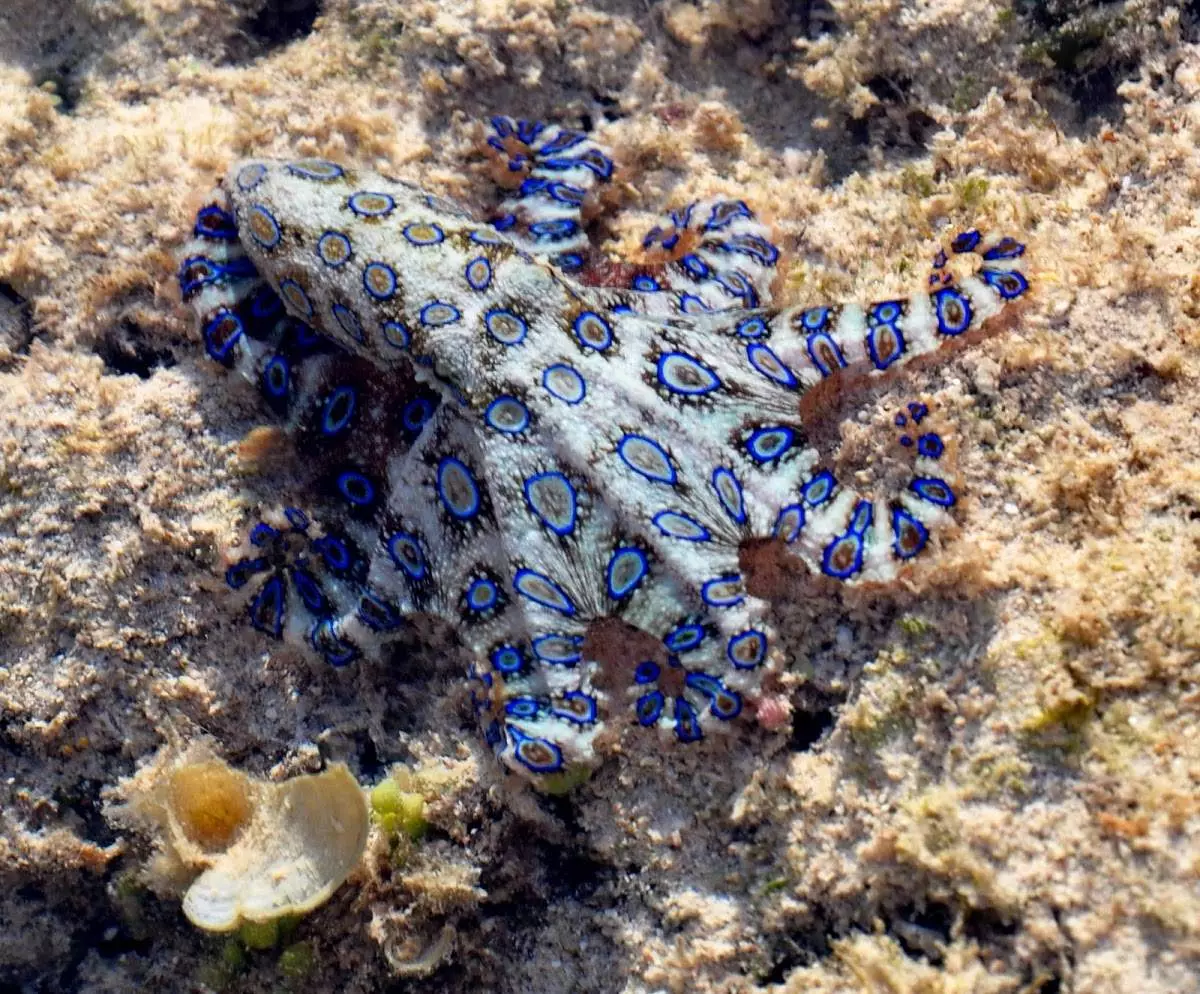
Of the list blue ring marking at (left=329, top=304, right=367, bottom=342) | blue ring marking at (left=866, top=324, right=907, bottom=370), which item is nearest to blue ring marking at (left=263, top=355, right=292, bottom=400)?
blue ring marking at (left=329, top=304, right=367, bottom=342)

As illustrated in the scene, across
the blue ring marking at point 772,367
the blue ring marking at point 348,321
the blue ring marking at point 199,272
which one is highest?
the blue ring marking at point 772,367

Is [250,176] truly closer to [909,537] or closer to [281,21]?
[281,21]

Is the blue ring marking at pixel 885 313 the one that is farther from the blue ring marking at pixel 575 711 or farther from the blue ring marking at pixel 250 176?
the blue ring marking at pixel 250 176

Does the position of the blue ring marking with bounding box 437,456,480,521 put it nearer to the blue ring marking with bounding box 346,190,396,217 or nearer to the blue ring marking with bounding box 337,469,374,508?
the blue ring marking with bounding box 337,469,374,508

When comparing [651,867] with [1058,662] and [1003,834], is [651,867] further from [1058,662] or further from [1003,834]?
[1058,662]

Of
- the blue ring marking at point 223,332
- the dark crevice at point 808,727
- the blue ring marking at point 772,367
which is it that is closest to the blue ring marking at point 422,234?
the blue ring marking at point 223,332

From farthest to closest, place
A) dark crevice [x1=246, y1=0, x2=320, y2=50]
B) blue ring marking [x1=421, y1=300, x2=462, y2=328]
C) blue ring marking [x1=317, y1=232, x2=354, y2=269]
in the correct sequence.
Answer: dark crevice [x1=246, y1=0, x2=320, y2=50]
blue ring marking [x1=317, y1=232, x2=354, y2=269]
blue ring marking [x1=421, y1=300, x2=462, y2=328]
